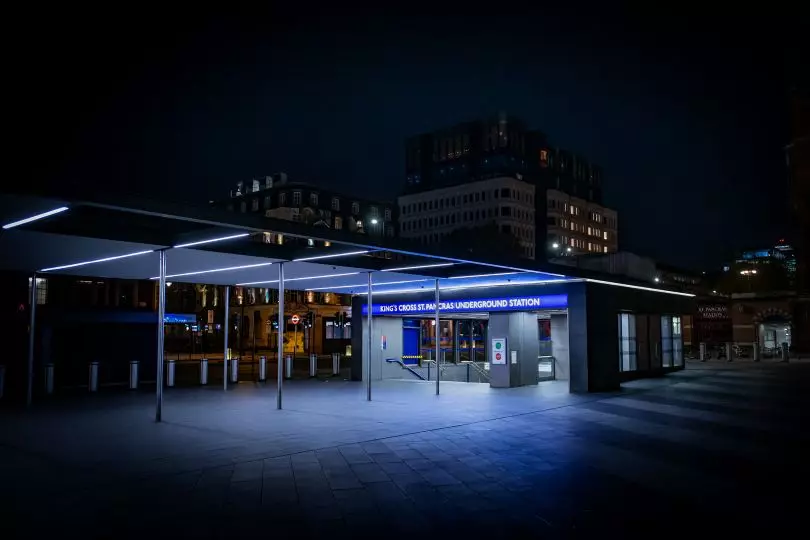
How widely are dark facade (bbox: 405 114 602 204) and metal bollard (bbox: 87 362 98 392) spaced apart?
328 ft

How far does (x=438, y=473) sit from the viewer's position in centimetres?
884

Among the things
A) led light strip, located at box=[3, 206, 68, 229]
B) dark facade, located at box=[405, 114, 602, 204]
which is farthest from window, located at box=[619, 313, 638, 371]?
dark facade, located at box=[405, 114, 602, 204]

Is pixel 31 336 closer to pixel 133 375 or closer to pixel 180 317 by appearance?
pixel 133 375

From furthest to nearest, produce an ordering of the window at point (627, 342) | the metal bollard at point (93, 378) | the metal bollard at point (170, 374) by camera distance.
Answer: the metal bollard at point (170, 374)
the window at point (627, 342)
the metal bollard at point (93, 378)

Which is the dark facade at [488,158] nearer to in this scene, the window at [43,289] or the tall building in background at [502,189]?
the tall building in background at [502,189]

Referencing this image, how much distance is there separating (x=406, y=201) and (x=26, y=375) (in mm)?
105795

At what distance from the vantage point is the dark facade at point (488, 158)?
118688 millimetres

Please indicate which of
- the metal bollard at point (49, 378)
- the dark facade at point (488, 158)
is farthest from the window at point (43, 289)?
the dark facade at point (488, 158)

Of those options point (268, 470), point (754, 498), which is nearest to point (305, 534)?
point (268, 470)

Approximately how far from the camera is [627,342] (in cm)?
2350

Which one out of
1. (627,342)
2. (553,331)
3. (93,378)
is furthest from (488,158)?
(93,378)

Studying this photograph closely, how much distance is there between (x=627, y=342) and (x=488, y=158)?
324 ft

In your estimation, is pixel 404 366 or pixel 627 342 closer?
pixel 627 342

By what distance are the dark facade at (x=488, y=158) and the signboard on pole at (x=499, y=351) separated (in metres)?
95.9
